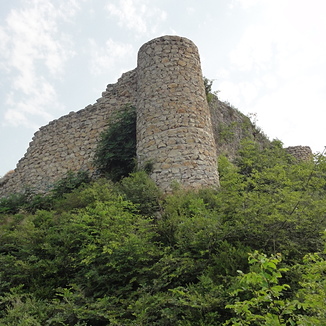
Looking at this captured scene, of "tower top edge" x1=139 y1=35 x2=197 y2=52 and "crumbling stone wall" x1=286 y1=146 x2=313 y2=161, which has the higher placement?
"tower top edge" x1=139 y1=35 x2=197 y2=52

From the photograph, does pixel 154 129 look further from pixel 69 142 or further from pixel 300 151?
pixel 300 151

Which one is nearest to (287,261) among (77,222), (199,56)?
(77,222)

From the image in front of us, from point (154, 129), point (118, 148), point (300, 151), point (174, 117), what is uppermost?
point (300, 151)

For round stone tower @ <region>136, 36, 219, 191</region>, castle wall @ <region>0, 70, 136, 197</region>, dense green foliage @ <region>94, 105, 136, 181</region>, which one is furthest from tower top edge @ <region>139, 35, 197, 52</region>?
dense green foliage @ <region>94, 105, 136, 181</region>

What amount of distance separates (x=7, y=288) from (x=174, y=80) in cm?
698

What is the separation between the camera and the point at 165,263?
5098mm

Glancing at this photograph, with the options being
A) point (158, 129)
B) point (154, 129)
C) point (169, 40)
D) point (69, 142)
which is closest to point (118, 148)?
point (154, 129)

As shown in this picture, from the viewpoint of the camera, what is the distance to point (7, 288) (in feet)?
19.1

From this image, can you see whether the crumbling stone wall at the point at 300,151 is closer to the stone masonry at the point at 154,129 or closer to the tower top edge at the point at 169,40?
the stone masonry at the point at 154,129

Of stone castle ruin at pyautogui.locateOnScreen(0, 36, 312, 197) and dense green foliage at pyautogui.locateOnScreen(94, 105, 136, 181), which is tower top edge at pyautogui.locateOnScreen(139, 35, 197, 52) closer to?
stone castle ruin at pyautogui.locateOnScreen(0, 36, 312, 197)

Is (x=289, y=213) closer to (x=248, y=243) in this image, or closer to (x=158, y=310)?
(x=248, y=243)

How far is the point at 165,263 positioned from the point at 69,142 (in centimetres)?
895

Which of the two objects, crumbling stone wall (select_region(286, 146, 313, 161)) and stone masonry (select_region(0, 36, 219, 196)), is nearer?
stone masonry (select_region(0, 36, 219, 196))

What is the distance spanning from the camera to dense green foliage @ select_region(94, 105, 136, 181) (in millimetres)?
10906
